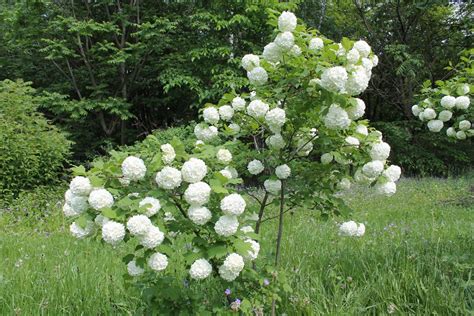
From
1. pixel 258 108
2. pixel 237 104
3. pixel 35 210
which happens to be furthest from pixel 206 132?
pixel 35 210

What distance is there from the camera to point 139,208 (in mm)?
1569

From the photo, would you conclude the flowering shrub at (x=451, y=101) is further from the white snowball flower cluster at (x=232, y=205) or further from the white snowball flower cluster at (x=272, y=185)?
the white snowball flower cluster at (x=232, y=205)

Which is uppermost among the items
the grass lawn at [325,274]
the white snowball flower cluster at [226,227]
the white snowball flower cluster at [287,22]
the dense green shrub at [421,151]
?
the white snowball flower cluster at [287,22]

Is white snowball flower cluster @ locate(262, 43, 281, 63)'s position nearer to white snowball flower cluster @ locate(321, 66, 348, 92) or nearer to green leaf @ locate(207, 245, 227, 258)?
white snowball flower cluster @ locate(321, 66, 348, 92)

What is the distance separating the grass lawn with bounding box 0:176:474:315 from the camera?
242 centimetres

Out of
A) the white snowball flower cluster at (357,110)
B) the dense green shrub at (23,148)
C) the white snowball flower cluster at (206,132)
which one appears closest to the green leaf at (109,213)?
the white snowball flower cluster at (206,132)

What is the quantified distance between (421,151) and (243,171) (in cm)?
1068

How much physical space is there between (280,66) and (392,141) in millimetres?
10629

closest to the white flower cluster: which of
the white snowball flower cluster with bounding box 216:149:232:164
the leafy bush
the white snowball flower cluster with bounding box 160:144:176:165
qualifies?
the white snowball flower cluster with bounding box 216:149:232:164

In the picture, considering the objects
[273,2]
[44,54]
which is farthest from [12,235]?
[44,54]

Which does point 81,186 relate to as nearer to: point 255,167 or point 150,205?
point 150,205

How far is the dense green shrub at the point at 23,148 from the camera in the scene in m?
6.80

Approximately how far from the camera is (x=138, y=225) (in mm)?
1528

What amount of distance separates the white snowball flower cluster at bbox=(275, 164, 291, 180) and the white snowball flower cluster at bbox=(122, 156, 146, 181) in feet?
2.37
